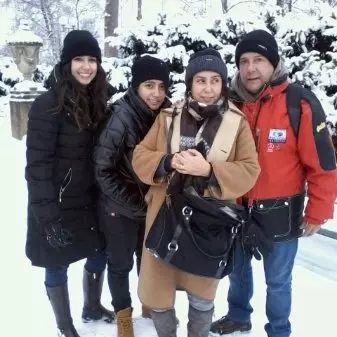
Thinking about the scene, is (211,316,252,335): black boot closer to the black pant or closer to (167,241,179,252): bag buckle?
the black pant

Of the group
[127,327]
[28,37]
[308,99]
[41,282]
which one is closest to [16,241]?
[41,282]

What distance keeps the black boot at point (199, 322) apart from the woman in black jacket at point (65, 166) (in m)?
0.71

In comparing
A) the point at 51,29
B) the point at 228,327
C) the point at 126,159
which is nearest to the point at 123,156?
the point at 126,159

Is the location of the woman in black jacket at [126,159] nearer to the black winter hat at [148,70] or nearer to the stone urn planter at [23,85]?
the black winter hat at [148,70]

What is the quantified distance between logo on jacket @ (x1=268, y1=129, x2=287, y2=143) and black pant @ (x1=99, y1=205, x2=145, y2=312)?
90cm

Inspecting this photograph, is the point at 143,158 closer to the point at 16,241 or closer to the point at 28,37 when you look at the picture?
the point at 16,241

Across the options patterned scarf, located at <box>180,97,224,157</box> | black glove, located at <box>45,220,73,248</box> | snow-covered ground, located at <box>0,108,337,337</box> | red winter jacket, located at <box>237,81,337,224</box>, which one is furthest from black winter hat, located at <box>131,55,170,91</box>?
snow-covered ground, located at <box>0,108,337,337</box>

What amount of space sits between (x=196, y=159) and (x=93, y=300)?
149 cm

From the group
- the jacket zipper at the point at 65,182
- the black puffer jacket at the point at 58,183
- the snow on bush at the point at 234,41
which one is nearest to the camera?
the black puffer jacket at the point at 58,183

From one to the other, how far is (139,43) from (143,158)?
189 inches

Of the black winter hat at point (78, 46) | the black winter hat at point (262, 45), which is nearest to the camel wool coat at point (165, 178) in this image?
the black winter hat at point (262, 45)

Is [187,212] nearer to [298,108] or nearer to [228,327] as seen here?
[298,108]

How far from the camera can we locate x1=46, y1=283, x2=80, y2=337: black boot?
8.85ft

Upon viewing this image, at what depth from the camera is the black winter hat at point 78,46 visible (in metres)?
2.49
